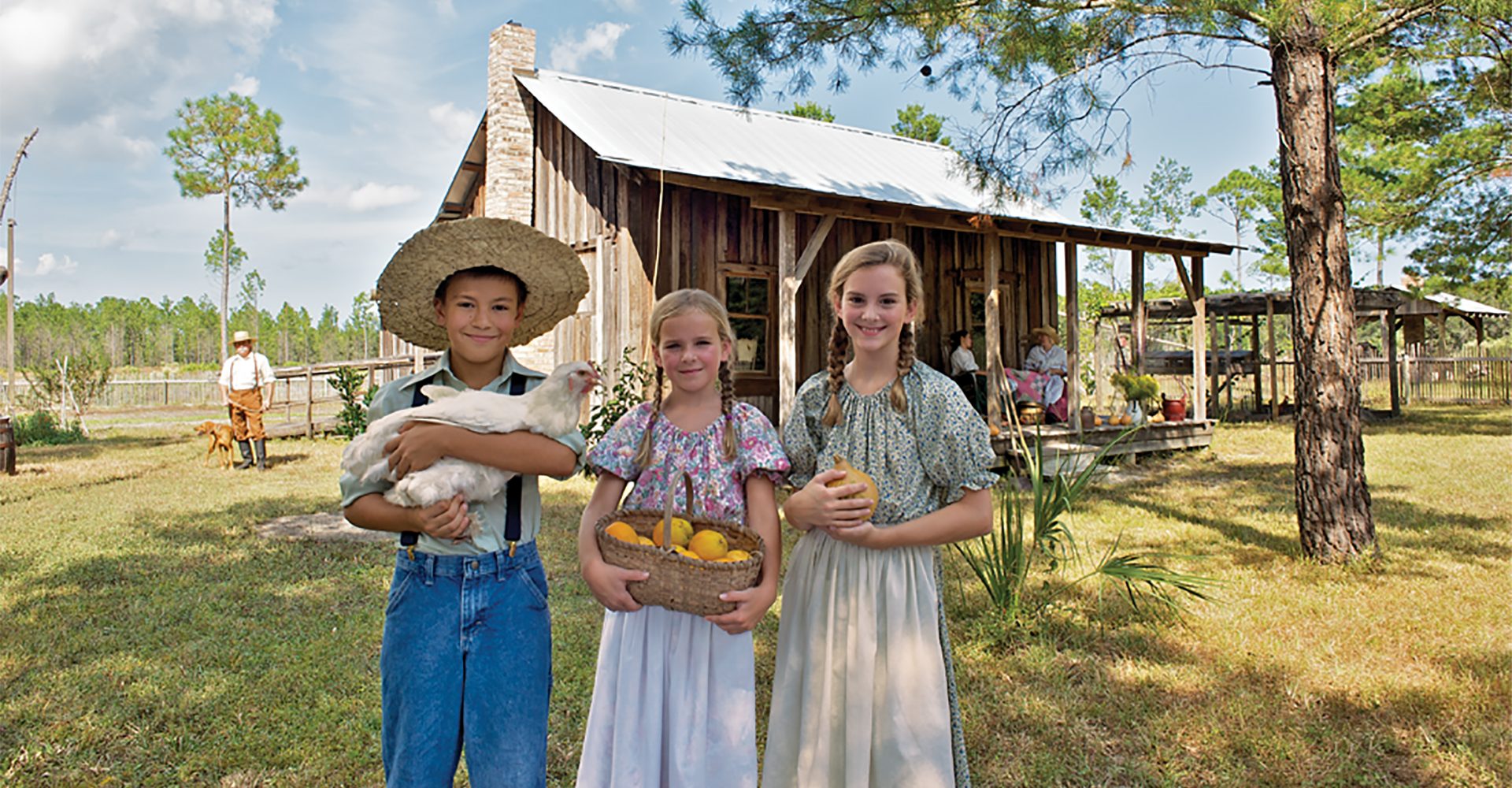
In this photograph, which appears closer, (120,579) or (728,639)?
(728,639)

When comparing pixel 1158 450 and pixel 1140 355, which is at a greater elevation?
pixel 1140 355

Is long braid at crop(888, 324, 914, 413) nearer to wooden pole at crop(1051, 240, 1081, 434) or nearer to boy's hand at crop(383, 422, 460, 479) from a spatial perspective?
boy's hand at crop(383, 422, 460, 479)

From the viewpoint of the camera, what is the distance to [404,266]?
6.71ft

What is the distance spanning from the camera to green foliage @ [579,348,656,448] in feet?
29.8

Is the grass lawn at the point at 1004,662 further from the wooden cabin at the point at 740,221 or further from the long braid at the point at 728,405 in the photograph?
the wooden cabin at the point at 740,221

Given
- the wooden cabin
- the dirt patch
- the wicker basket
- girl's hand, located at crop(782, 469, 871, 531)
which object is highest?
the wooden cabin

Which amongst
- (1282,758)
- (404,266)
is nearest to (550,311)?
(404,266)

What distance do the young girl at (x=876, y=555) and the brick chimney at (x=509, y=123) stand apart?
409 inches

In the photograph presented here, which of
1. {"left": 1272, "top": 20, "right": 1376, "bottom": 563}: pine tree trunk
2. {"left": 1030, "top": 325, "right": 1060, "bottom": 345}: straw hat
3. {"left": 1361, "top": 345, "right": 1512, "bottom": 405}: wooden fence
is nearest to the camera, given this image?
{"left": 1272, "top": 20, "right": 1376, "bottom": 563}: pine tree trunk

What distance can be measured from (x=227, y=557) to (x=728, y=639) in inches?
213

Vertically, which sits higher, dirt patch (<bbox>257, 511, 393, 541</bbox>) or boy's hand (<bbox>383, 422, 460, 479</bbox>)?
boy's hand (<bbox>383, 422, 460, 479</bbox>)

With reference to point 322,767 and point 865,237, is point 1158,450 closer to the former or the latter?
point 865,237

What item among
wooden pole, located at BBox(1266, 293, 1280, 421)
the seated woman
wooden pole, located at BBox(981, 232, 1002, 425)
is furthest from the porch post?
wooden pole, located at BBox(1266, 293, 1280, 421)

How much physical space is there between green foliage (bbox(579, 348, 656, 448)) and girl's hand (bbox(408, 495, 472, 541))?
7.00m
